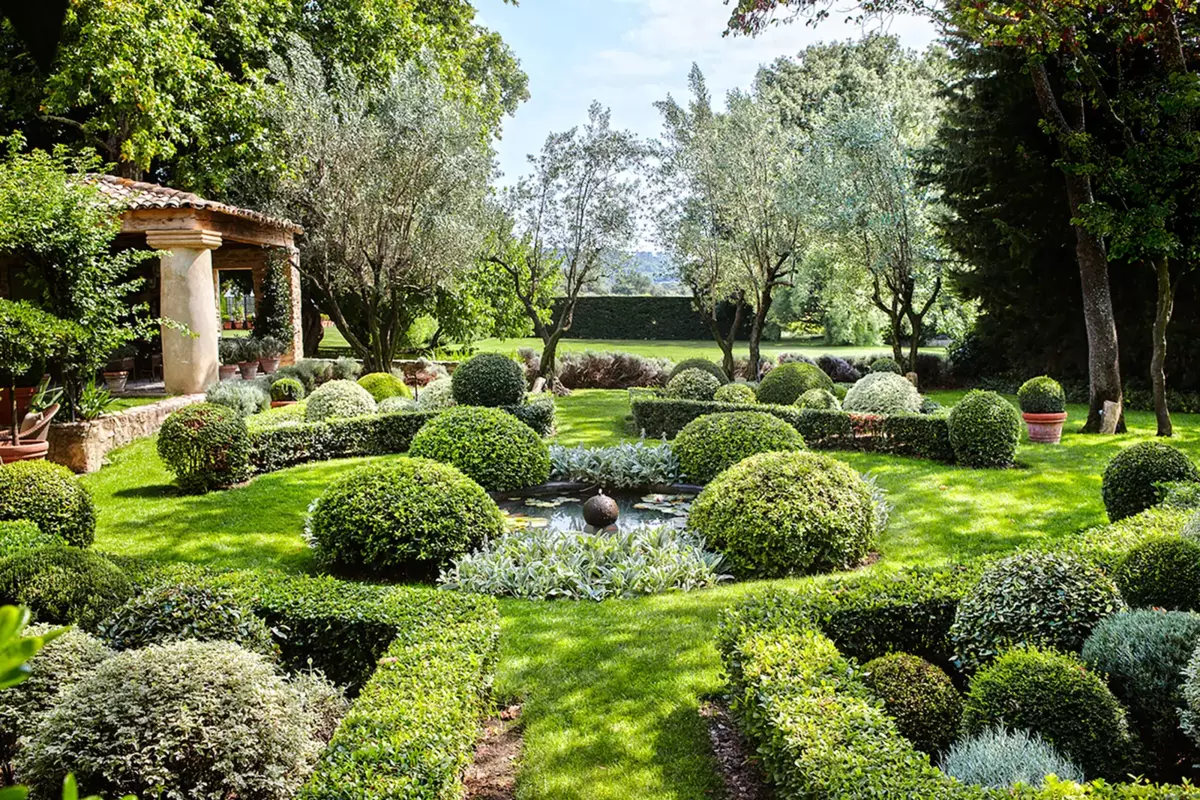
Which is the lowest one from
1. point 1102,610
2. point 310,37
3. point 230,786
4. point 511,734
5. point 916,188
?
point 511,734

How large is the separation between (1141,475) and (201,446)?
10704mm

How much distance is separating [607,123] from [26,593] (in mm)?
18277

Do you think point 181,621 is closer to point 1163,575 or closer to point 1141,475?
point 1163,575

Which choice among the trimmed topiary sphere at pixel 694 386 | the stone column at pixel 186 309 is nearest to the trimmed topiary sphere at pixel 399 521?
the trimmed topiary sphere at pixel 694 386

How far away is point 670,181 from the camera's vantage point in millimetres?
21766

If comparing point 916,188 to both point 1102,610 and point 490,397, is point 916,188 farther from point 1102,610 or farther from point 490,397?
point 1102,610

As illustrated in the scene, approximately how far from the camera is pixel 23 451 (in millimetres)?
11273

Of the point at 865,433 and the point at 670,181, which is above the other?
the point at 670,181

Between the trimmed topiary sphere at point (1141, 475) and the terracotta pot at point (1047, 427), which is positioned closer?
the trimmed topiary sphere at point (1141, 475)

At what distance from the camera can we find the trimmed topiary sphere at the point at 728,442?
34.5 feet

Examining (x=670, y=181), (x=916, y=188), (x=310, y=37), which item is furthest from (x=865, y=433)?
(x=310, y=37)

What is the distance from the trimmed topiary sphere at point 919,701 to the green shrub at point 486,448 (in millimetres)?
6472

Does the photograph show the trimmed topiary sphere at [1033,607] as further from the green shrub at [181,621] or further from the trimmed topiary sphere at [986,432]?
the trimmed topiary sphere at [986,432]

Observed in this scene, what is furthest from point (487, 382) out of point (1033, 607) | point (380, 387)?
point (1033, 607)
